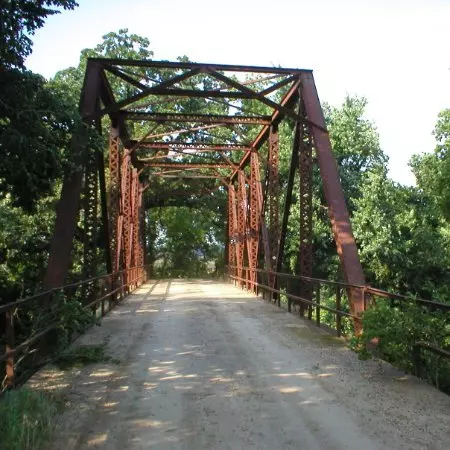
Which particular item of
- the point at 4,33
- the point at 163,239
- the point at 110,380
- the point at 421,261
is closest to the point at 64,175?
the point at 4,33

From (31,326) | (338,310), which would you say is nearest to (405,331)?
(338,310)

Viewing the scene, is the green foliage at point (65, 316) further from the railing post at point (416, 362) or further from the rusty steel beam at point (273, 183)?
the rusty steel beam at point (273, 183)

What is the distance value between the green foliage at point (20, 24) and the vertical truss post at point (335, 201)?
18.9 feet

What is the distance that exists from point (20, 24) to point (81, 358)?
4408 mm

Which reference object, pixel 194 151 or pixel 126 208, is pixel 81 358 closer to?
pixel 126 208

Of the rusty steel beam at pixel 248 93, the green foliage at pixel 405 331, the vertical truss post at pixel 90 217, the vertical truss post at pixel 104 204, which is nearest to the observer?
the green foliage at pixel 405 331

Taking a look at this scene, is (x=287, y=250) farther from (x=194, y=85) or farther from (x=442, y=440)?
(x=442, y=440)

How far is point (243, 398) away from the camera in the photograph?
5.23 metres

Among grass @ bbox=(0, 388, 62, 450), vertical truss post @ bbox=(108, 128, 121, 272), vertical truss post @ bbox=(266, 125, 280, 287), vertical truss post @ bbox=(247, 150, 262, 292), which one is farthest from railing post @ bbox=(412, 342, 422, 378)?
vertical truss post @ bbox=(247, 150, 262, 292)

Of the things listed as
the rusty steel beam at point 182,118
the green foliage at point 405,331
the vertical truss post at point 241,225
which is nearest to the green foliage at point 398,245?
the vertical truss post at point 241,225

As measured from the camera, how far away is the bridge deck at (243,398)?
4.17 metres

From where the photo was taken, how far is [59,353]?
711cm

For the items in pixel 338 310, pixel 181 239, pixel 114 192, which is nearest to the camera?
pixel 338 310

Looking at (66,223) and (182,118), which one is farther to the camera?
(182,118)
